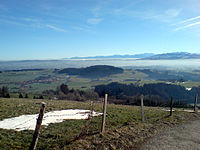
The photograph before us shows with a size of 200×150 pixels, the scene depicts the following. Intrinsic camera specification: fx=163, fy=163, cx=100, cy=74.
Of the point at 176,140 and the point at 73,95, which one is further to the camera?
the point at 73,95

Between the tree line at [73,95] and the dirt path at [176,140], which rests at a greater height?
the dirt path at [176,140]

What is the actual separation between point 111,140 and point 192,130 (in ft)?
21.8

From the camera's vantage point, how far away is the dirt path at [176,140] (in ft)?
27.1

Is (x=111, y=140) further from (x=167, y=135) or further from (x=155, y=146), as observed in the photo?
(x=167, y=135)

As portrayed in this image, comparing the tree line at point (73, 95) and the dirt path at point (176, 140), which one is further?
the tree line at point (73, 95)

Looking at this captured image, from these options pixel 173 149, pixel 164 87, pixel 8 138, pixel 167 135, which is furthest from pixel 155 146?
pixel 164 87

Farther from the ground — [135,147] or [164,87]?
[135,147]

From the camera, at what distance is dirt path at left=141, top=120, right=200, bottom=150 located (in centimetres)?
827

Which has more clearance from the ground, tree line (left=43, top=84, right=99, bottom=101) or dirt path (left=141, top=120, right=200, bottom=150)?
dirt path (left=141, top=120, right=200, bottom=150)

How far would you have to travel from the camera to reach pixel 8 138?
27.0 ft

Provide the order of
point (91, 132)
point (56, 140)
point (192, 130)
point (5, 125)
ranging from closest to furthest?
point (56, 140) < point (91, 132) < point (5, 125) < point (192, 130)

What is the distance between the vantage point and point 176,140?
9.24m

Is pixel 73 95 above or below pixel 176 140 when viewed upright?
below

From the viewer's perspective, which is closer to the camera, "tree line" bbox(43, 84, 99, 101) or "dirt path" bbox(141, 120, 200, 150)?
"dirt path" bbox(141, 120, 200, 150)
